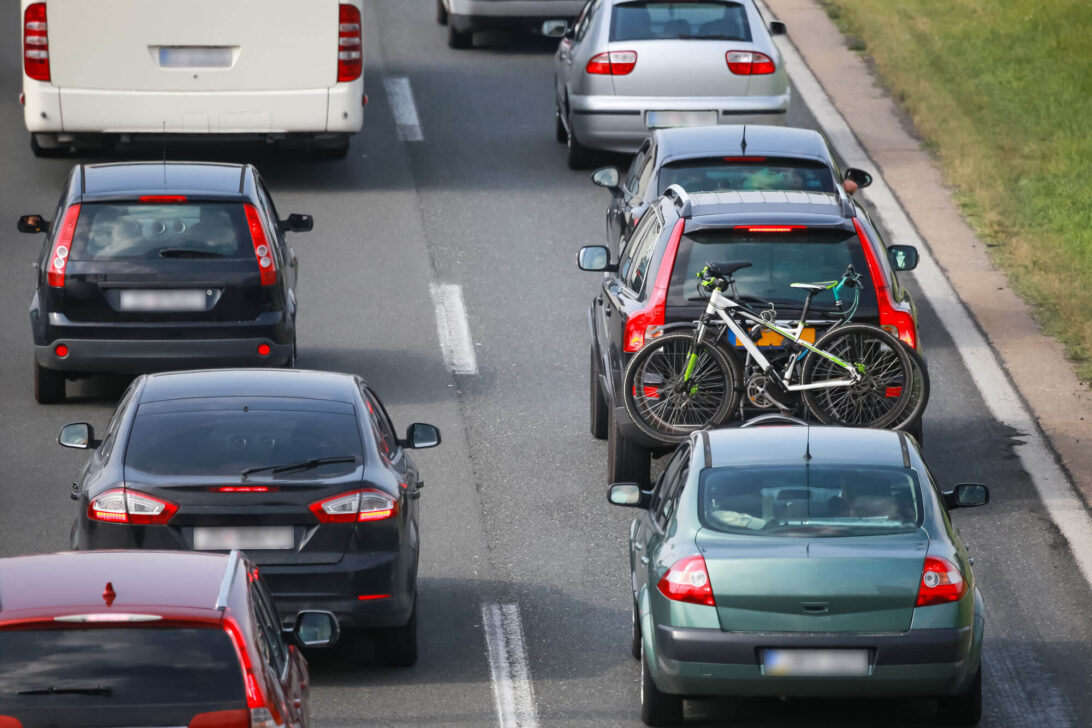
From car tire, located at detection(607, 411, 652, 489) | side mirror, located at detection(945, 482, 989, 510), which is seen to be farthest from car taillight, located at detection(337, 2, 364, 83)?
side mirror, located at detection(945, 482, 989, 510)

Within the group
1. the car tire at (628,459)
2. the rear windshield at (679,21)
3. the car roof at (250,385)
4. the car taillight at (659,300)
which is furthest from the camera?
the rear windshield at (679,21)

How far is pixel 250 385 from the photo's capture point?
35.6 feet

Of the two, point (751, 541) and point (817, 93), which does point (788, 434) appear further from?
point (817, 93)

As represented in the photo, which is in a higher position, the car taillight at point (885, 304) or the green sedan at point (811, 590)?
the green sedan at point (811, 590)

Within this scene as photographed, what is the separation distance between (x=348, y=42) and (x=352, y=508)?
11.4 metres

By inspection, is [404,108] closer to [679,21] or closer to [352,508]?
[679,21]

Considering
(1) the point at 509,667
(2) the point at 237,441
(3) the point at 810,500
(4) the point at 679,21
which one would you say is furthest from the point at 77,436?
(4) the point at 679,21

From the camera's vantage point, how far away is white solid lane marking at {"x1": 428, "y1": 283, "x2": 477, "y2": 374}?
1680cm

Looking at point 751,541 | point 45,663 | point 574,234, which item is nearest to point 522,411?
point 574,234

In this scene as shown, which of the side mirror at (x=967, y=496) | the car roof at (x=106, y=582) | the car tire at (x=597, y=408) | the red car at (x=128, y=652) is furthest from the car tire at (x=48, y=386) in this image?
the red car at (x=128, y=652)

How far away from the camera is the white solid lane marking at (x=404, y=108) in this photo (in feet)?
79.2

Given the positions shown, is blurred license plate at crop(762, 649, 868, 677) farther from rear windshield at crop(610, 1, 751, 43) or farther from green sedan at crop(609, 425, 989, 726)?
rear windshield at crop(610, 1, 751, 43)

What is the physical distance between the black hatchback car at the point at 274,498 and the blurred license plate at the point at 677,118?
36.3 ft

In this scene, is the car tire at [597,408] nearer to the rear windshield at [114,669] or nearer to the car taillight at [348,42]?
the car taillight at [348,42]
